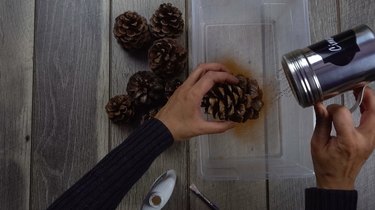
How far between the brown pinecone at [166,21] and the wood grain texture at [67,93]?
0.39ft

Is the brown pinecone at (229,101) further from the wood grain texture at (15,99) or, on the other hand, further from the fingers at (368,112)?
the wood grain texture at (15,99)

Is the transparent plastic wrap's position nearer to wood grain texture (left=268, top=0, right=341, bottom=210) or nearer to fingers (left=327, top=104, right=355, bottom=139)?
wood grain texture (left=268, top=0, right=341, bottom=210)

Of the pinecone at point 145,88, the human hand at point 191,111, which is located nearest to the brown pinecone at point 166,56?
the pinecone at point 145,88

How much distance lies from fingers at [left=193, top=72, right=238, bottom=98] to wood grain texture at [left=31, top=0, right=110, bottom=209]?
0.91 ft

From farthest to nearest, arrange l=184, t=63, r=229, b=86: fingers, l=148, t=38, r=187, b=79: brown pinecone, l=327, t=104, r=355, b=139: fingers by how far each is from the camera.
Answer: l=148, t=38, r=187, b=79: brown pinecone → l=184, t=63, r=229, b=86: fingers → l=327, t=104, r=355, b=139: fingers

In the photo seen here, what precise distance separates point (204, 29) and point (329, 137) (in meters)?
0.35

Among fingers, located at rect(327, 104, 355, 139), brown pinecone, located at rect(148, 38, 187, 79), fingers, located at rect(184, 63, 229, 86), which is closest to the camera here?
fingers, located at rect(327, 104, 355, 139)

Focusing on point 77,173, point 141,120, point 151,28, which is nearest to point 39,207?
point 77,173

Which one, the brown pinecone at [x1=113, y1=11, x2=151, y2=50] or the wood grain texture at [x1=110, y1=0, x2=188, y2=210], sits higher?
the brown pinecone at [x1=113, y1=11, x2=151, y2=50]

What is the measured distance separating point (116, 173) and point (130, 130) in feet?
0.65

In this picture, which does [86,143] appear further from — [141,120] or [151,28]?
[151,28]

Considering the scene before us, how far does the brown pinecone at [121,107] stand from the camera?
720 mm

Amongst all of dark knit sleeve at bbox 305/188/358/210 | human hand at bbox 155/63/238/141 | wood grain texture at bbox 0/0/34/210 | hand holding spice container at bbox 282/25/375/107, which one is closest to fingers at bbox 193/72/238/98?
human hand at bbox 155/63/238/141

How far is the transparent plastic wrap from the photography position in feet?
2.34
